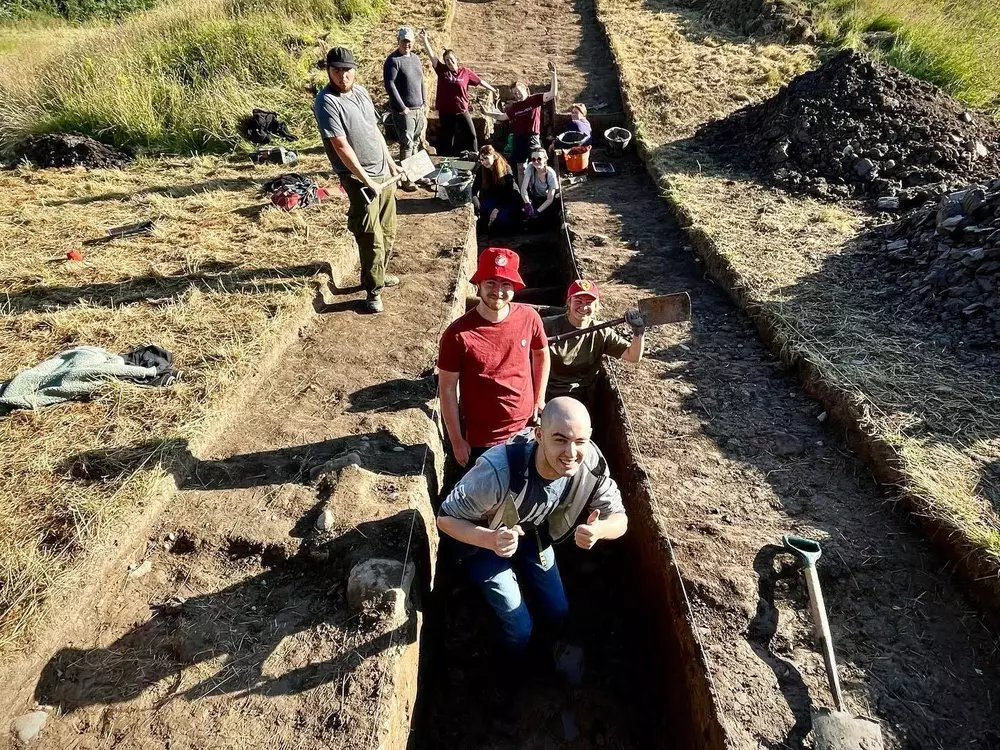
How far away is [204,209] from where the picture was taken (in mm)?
7172

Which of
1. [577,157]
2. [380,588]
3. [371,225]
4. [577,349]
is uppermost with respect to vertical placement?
[371,225]

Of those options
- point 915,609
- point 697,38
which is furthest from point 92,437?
point 697,38

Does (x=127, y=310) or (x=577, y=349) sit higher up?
(x=577, y=349)

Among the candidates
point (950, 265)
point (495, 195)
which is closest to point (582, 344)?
point (950, 265)

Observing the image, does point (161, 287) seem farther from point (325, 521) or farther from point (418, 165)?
point (325, 521)

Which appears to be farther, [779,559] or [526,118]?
[526,118]

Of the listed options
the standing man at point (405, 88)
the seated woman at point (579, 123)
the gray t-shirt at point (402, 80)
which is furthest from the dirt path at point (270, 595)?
the seated woman at point (579, 123)

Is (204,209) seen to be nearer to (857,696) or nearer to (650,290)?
(650,290)

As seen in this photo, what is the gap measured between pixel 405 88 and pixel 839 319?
5863 millimetres

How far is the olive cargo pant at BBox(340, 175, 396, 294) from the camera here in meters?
4.93

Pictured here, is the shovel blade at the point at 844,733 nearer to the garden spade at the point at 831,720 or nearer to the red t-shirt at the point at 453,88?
the garden spade at the point at 831,720

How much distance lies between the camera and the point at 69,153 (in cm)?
868

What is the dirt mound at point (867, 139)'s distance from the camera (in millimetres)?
6910

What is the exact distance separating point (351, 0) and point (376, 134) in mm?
9813
